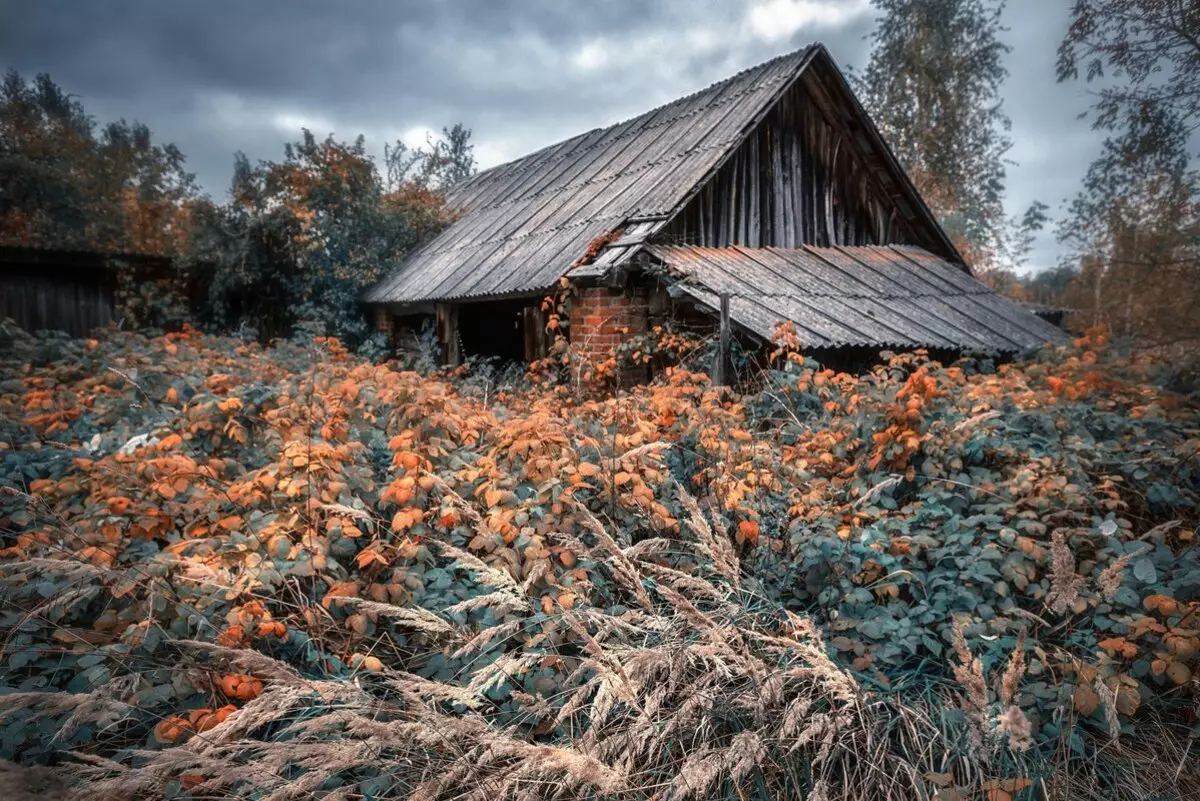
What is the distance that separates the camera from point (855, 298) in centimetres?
826

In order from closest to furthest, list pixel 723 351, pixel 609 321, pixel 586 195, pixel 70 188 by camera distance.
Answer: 1. pixel 723 351
2. pixel 609 321
3. pixel 586 195
4. pixel 70 188

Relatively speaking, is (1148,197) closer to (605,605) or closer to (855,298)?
(855,298)

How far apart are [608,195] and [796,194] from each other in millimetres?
2791

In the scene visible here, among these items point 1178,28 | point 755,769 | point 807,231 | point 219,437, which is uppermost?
point 1178,28

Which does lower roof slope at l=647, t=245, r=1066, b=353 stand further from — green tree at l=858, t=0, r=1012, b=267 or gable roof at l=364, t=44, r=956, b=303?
green tree at l=858, t=0, r=1012, b=267

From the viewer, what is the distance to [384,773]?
1962 millimetres

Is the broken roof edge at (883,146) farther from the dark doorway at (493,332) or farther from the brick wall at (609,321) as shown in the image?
the dark doorway at (493,332)

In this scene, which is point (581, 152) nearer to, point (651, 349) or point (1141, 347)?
point (651, 349)

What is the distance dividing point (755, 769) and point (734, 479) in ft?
5.46

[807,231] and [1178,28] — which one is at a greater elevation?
[1178,28]

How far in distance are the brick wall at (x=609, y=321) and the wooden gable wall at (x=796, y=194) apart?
1018 mm

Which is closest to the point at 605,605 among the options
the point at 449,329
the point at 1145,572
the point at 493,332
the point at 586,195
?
the point at 1145,572

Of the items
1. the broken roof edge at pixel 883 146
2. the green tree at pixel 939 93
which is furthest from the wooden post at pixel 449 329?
the green tree at pixel 939 93

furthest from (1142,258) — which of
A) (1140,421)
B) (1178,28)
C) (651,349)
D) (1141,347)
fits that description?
(651,349)
